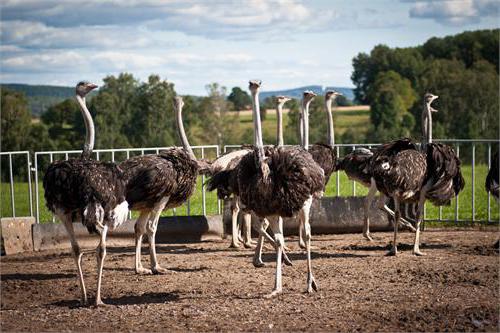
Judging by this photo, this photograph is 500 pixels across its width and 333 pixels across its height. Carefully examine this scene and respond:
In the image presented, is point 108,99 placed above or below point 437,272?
above

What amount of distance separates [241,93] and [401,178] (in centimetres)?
3723

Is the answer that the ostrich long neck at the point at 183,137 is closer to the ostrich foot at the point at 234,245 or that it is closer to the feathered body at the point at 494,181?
the ostrich foot at the point at 234,245

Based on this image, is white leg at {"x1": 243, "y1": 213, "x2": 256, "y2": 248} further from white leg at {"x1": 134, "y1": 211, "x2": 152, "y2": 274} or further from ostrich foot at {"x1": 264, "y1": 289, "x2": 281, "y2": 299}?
ostrich foot at {"x1": 264, "y1": 289, "x2": 281, "y2": 299}

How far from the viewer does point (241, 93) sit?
47.6 metres

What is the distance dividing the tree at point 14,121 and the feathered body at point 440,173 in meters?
23.9

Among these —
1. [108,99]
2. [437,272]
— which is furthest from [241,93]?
[437,272]

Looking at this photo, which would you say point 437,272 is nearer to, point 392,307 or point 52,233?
point 392,307

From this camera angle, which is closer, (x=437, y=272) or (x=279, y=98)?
(x=437, y=272)

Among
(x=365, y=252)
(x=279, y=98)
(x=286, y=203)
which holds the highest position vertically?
(x=279, y=98)

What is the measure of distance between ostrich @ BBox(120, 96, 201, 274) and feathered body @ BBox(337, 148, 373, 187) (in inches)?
125

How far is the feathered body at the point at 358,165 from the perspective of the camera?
12652 mm

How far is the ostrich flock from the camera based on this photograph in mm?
8461

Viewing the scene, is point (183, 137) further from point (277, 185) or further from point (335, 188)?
point (335, 188)

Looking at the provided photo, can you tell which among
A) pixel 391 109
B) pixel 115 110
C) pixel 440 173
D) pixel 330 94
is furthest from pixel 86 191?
pixel 391 109
